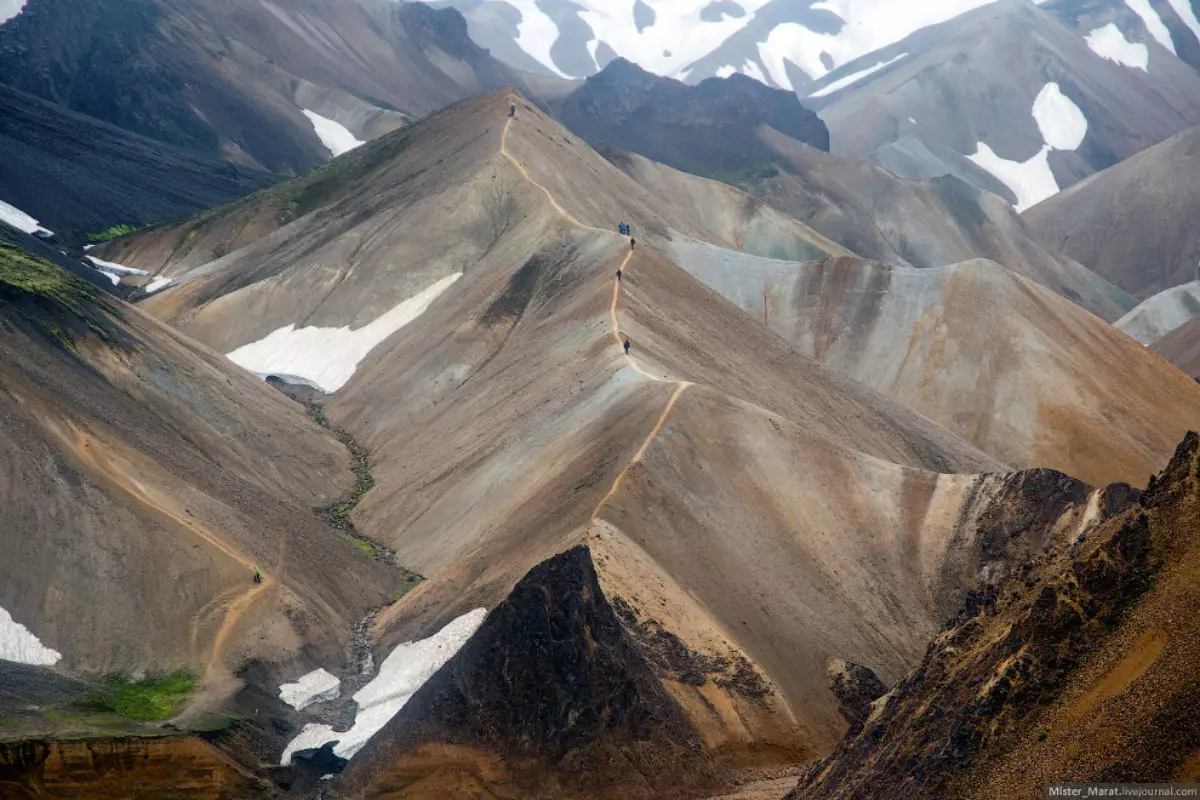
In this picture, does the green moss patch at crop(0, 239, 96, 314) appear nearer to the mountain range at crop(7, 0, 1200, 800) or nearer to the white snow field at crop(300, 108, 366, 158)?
the mountain range at crop(7, 0, 1200, 800)

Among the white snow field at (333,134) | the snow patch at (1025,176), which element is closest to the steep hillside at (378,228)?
the white snow field at (333,134)

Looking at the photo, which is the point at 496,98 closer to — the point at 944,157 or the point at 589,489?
the point at 589,489

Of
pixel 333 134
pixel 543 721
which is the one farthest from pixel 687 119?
pixel 543 721

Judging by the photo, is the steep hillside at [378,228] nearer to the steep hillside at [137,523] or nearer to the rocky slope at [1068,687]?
the steep hillside at [137,523]

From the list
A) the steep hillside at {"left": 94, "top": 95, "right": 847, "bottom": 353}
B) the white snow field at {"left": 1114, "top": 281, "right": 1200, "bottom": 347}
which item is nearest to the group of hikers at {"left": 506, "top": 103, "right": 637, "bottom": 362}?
the steep hillside at {"left": 94, "top": 95, "right": 847, "bottom": 353}

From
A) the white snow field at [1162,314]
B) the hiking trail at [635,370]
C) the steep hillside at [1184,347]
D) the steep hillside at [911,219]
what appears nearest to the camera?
the hiking trail at [635,370]

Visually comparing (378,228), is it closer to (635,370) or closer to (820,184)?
(635,370)

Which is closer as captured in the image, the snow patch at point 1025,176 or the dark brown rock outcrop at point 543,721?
the dark brown rock outcrop at point 543,721

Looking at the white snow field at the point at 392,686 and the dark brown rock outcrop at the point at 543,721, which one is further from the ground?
the white snow field at the point at 392,686
